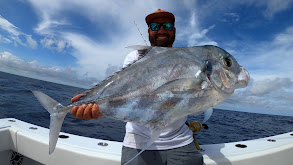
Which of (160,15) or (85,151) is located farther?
(85,151)

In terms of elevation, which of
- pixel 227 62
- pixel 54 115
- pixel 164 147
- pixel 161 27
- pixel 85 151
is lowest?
pixel 85 151

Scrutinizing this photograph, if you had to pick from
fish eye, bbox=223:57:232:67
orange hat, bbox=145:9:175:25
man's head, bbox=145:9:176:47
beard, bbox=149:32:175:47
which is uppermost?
orange hat, bbox=145:9:175:25

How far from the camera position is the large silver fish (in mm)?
1614

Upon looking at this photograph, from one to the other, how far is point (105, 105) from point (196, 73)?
39.4 inches

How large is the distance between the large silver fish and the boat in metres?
1.30

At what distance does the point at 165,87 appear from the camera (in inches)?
65.6

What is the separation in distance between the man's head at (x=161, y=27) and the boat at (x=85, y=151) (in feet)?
6.60

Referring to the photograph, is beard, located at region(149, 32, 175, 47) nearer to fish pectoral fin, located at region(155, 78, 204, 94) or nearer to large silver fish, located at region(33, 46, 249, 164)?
large silver fish, located at region(33, 46, 249, 164)

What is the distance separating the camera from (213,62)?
5.59ft

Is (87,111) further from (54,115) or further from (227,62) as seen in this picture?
(227,62)

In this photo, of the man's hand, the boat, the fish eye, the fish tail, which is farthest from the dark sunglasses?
the boat

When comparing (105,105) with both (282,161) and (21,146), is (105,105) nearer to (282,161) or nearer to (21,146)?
(21,146)

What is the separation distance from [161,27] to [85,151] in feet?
8.03

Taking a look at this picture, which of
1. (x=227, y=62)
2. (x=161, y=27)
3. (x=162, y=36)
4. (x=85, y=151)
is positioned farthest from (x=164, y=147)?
(x=161, y=27)
